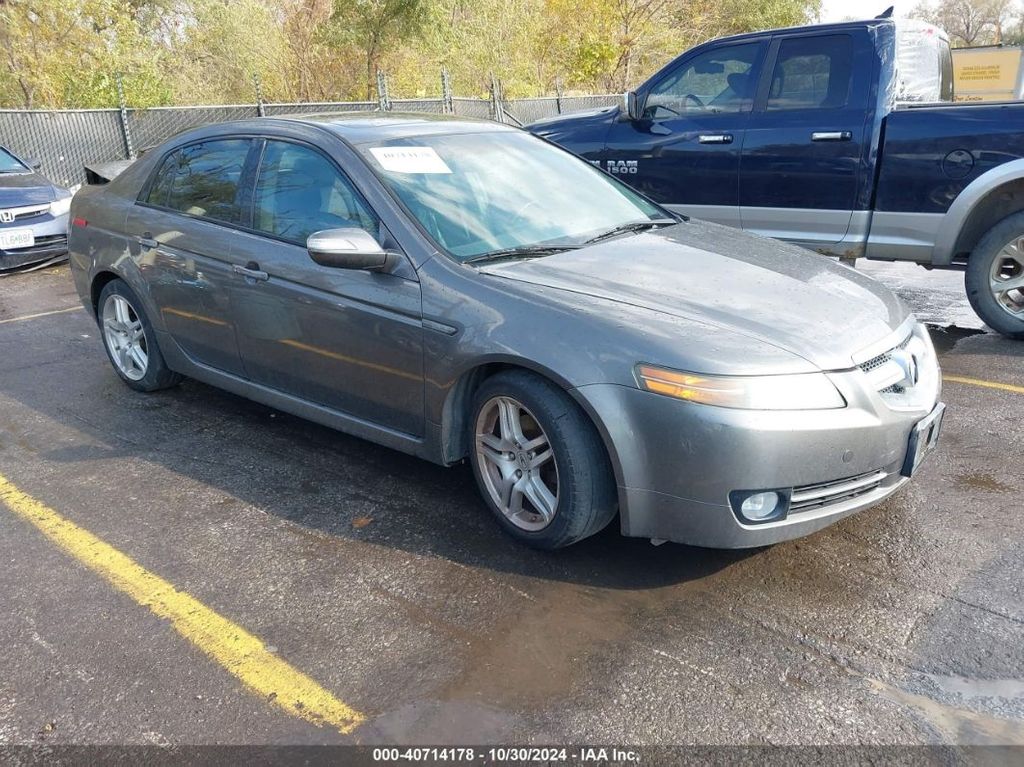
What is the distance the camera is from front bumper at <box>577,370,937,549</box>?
109 inches

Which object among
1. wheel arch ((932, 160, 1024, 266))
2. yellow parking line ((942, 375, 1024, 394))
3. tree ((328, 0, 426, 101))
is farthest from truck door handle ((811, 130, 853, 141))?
tree ((328, 0, 426, 101))

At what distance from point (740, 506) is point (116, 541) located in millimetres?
2487

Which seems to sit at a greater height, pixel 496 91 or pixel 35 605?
pixel 496 91

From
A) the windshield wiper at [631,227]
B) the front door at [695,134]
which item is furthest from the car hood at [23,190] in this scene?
the windshield wiper at [631,227]

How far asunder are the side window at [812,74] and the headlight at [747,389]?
4087mm

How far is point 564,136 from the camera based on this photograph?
24.6 ft

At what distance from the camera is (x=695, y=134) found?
22.2 feet

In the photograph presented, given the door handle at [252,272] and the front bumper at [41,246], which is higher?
the door handle at [252,272]

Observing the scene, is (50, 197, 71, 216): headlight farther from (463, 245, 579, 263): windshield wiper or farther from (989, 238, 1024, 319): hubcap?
(989, 238, 1024, 319): hubcap

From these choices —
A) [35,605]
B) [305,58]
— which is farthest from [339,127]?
[305,58]

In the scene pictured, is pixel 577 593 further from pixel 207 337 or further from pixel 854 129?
pixel 854 129

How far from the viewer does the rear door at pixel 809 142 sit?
20.0ft

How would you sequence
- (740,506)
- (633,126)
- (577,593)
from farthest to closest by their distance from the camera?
(633,126) < (577,593) < (740,506)

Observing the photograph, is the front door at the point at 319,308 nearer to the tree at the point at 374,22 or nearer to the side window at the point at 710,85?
the side window at the point at 710,85
